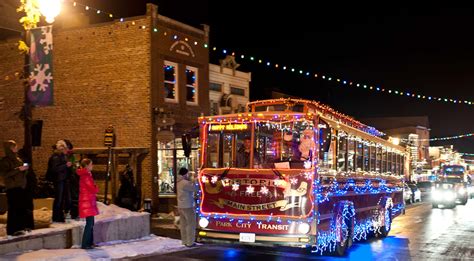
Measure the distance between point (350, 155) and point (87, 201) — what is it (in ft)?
19.7

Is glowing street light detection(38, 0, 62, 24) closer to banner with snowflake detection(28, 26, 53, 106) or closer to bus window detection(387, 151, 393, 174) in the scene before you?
banner with snowflake detection(28, 26, 53, 106)

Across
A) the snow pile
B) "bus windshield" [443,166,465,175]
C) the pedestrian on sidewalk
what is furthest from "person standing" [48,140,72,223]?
"bus windshield" [443,166,465,175]

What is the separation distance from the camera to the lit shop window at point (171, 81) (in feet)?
72.7

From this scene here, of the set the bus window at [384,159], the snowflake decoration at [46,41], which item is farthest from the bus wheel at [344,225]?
the snowflake decoration at [46,41]

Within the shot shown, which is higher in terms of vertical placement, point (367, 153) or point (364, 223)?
point (367, 153)

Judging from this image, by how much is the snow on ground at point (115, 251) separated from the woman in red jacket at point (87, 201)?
300 millimetres

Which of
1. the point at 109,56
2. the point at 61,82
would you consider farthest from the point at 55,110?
the point at 109,56

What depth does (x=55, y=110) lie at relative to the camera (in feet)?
75.3

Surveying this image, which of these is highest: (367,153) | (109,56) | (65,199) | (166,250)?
(109,56)

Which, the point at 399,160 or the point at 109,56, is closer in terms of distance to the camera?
the point at 399,160

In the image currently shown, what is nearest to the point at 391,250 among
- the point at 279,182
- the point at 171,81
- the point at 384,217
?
the point at 384,217

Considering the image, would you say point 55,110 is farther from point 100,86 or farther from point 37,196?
point 37,196

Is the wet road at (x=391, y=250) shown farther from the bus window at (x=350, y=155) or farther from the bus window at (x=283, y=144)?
the bus window at (x=283, y=144)

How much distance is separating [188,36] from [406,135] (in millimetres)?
43085
